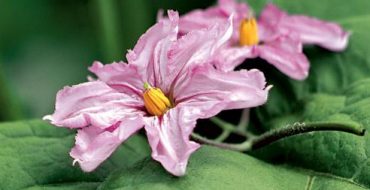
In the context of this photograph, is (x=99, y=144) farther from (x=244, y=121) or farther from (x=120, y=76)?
(x=244, y=121)

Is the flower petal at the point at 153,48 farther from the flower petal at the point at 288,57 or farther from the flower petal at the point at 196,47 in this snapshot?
the flower petal at the point at 288,57

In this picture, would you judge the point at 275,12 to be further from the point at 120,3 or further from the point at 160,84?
the point at 120,3

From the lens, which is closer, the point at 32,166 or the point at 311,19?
the point at 32,166

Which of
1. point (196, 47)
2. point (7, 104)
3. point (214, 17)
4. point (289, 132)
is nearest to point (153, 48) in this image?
point (196, 47)

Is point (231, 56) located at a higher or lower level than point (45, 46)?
higher

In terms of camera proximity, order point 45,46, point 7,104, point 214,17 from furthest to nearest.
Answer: point 45,46, point 7,104, point 214,17

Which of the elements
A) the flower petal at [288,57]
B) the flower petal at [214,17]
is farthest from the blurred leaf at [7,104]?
the flower petal at [288,57]

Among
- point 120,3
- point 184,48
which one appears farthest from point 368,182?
point 120,3
